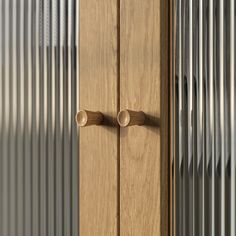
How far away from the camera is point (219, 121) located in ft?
2.32

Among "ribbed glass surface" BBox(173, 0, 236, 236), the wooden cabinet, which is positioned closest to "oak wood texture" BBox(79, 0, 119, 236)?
the wooden cabinet

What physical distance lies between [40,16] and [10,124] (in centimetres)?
18

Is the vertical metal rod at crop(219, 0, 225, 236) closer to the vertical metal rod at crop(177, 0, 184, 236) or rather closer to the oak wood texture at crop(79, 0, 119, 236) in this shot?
the vertical metal rod at crop(177, 0, 184, 236)

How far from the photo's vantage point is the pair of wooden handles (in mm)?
717

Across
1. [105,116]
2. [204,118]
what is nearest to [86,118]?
[105,116]

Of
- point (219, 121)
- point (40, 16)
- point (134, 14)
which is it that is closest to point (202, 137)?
point (219, 121)

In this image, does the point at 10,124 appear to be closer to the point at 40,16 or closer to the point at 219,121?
the point at 40,16

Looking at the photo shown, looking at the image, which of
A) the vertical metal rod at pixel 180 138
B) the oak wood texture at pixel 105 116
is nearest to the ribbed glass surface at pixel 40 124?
the oak wood texture at pixel 105 116

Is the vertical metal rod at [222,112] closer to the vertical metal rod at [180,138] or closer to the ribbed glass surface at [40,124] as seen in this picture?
the vertical metal rod at [180,138]

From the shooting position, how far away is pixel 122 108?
77cm

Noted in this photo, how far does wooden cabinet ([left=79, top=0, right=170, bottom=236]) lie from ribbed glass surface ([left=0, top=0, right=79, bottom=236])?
21 mm

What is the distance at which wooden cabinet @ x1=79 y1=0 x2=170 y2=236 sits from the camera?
739 mm

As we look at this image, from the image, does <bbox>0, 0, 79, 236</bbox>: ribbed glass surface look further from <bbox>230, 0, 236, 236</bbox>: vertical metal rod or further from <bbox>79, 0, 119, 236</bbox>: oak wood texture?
<bbox>230, 0, 236, 236</bbox>: vertical metal rod

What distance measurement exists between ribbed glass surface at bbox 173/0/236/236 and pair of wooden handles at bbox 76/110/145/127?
0.18ft
